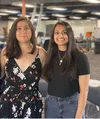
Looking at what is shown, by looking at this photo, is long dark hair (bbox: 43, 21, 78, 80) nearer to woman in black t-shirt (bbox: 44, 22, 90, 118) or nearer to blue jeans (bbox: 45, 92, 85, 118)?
woman in black t-shirt (bbox: 44, 22, 90, 118)

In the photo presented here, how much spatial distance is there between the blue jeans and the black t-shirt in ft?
0.10

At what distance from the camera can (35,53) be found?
1549 mm

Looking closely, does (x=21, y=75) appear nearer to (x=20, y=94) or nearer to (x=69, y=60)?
(x=20, y=94)

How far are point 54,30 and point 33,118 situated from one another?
0.61 m

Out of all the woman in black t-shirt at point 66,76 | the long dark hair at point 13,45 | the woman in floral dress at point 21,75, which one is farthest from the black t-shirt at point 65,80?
the long dark hair at point 13,45

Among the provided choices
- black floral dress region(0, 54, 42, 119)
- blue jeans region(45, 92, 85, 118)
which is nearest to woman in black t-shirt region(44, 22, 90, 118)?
blue jeans region(45, 92, 85, 118)

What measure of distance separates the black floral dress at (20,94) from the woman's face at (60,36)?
223mm

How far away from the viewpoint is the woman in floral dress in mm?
1469

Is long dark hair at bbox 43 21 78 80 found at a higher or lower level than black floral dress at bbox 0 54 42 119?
higher

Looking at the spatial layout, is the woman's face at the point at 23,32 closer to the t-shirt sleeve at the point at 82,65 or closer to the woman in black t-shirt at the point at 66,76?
the woman in black t-shirt at the point at 66,76

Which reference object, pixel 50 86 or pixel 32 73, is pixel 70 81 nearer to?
pixel 50 86

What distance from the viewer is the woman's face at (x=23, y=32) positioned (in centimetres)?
151

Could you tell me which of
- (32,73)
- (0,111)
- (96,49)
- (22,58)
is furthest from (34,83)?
(96,49)

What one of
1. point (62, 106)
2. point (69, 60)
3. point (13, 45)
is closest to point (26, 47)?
point (13, 45)
